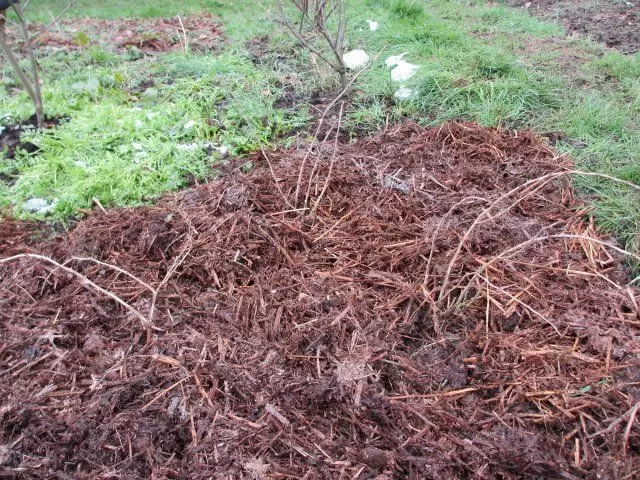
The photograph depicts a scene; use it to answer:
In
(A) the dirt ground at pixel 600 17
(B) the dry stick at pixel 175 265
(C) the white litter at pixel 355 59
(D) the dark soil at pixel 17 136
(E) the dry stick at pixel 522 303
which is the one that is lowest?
(D) the dark soil at pixel 17 136

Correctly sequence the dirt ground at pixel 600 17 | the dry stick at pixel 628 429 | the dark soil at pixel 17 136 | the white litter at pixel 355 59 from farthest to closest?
the dirt ground at pixel 600 17 < the white litter at pixel 355 59 < the dark soil at pixel 17 136 < the dry stick at pixel 628 429

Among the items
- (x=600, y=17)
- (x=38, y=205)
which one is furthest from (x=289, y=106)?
(x=600, y=17)

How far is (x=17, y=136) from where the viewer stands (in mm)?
3715

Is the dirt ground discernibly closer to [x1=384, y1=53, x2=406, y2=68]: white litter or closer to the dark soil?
[x1=384, y1=53, x2=406, y2=68]: white litter

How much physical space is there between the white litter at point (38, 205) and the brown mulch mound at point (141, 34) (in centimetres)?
279

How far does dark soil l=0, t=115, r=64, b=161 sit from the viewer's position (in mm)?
3531

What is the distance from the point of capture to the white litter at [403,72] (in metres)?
4.07

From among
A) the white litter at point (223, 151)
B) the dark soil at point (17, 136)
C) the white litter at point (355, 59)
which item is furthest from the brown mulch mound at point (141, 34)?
the white litter at point (223, 151)

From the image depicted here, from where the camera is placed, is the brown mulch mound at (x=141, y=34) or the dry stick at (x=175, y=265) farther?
the brown mulch mound at (x=141, y=34)

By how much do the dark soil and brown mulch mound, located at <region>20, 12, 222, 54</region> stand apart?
6.15ft

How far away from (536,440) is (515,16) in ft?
17.3

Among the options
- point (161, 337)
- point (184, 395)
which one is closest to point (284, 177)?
point (161, 337)

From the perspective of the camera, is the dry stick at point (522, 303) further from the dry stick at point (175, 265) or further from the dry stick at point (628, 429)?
the dry stick at point (175, 265)

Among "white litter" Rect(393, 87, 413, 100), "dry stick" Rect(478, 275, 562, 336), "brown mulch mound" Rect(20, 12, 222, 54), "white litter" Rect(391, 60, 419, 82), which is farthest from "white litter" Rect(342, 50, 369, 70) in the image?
"dry stick" Rect(478, 275, 562, 336)
